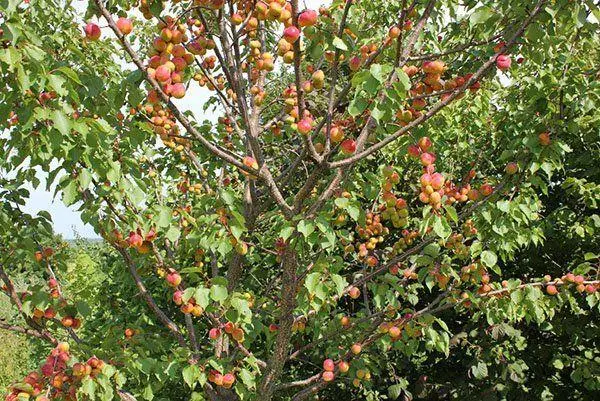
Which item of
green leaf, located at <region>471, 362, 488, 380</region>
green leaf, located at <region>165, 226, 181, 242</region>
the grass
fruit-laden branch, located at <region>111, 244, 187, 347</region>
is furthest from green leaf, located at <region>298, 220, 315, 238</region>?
the grass

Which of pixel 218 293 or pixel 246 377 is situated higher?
pixel 218 293

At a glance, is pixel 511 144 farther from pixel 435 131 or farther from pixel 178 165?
pixel 178 165

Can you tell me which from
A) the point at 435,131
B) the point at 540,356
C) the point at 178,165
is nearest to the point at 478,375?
the point at 540,356

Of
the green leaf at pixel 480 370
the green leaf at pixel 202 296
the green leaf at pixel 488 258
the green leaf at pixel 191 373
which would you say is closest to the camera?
the green leaf at pixel 202 296

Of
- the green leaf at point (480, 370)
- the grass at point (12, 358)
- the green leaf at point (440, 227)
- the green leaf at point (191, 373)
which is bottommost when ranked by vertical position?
the green leaf at point (480, 370)

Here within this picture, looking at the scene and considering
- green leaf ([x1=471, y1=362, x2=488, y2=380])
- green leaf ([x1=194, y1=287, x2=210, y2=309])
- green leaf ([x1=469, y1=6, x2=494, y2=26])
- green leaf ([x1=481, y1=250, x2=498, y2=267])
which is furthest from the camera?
green leaf ([x1=471, y1=362, x2=488, y2=380])

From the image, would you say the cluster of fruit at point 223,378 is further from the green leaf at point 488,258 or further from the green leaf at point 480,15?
the green leaf at point 480,15

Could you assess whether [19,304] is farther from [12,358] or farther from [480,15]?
[12,358]

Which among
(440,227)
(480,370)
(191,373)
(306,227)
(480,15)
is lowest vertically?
(480,370)

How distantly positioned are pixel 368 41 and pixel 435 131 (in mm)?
1761

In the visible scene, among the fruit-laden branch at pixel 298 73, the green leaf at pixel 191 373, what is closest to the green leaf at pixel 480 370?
the green leaf at pixel 191 373

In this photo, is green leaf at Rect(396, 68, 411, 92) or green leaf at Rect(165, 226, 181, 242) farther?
green leaf at Rect(165, 226, 181, 242)

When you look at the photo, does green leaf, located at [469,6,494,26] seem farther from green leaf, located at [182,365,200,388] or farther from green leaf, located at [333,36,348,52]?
green leaf, located at [182,365,200,388]

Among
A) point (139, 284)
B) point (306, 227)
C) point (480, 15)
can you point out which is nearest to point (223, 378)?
point (139, 284)
